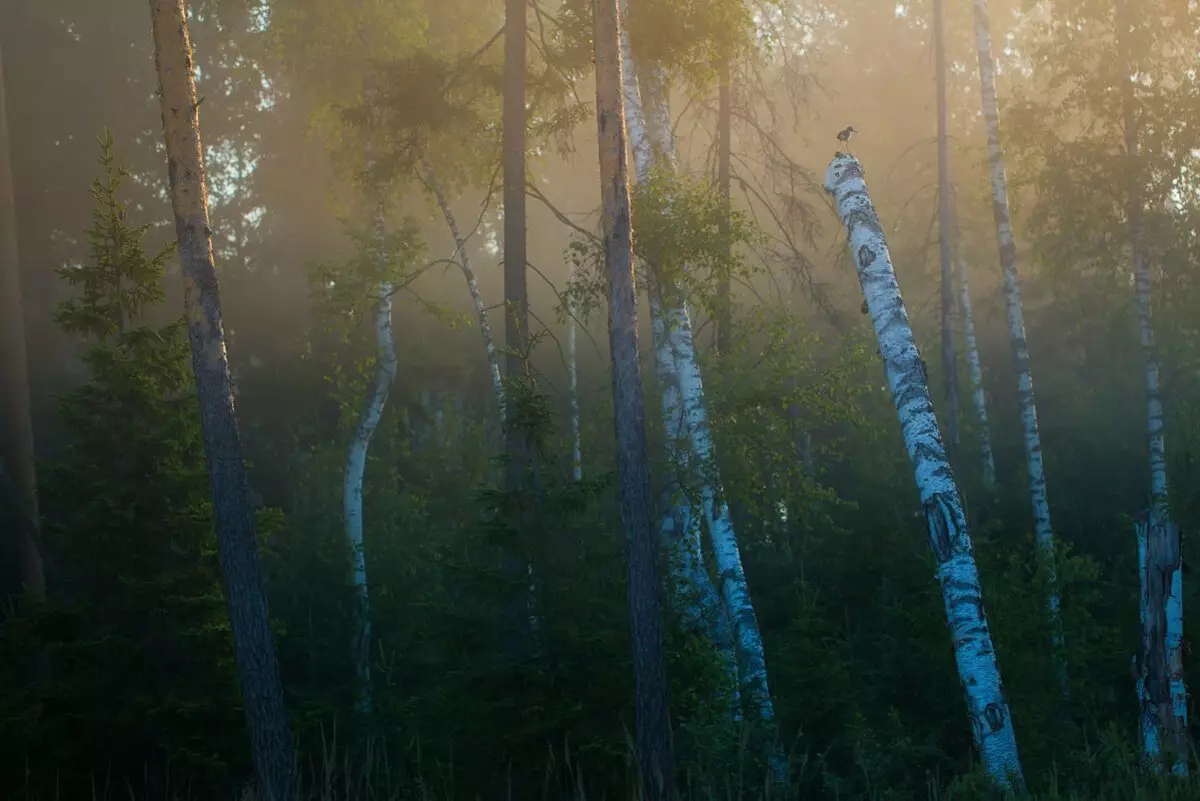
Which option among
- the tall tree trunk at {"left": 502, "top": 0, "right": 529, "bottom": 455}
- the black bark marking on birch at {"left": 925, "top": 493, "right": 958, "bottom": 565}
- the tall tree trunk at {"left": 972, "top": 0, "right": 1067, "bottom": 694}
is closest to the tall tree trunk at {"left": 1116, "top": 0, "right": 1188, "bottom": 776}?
the black bark marking on birch at {"left": 925, "top": 493, "right": 958, "bottom": 565}

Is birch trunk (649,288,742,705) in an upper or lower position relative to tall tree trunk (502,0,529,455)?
lower

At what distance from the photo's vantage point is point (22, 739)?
43.0ft

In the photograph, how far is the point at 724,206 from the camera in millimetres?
14539

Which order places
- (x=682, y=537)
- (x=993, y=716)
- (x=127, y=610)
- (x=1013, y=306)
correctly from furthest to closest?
1. (x=1013, y=306)
2. (x=682, y=537)
3. (x=127, y=610)
4. (x=993, y=716)

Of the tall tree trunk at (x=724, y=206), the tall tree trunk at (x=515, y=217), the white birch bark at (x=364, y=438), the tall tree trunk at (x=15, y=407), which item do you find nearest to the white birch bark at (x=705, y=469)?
the tall tree trunk at (x=724, y=206)

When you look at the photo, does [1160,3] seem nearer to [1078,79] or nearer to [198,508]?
[1078,79]

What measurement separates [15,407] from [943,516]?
1551 cm

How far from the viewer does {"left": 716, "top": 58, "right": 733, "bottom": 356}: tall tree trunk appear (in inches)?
574

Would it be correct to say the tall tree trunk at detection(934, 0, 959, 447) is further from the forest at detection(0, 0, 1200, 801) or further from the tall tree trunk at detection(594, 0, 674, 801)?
the tall tree trunk at detection(594, 0, 674, 801)

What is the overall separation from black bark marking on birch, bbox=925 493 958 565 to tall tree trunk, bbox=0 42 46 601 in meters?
13.1

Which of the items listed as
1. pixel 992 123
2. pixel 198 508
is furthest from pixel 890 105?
pixel 198 508

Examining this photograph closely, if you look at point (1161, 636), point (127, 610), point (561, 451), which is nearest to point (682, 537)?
point (561, 451)

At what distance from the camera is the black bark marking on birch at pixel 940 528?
941 cm

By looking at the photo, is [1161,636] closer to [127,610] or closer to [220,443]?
[220,443]
